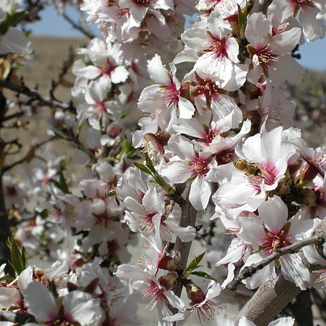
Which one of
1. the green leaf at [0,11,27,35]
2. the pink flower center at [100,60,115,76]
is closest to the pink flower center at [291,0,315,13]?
the green leaf at [0,11,27,35]

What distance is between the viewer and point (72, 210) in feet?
5.56

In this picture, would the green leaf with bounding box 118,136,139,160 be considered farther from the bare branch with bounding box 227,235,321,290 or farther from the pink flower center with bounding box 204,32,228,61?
the bare branch with bounding box 227,235,321,290

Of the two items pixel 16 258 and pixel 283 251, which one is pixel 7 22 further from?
pixel 283 251

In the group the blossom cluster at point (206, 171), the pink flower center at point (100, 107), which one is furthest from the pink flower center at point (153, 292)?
the pink flower center at point (100, 107)

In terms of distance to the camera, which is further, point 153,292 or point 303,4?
point 303,4

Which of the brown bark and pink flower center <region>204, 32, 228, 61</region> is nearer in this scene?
the brown bark

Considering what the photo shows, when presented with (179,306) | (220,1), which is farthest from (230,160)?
(220,1)

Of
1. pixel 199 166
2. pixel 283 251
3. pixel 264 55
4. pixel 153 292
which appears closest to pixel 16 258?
pixel 153 292

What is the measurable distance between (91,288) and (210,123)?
0.46 m

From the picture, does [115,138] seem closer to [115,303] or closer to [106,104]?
[106,104]

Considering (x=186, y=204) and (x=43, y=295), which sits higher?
(x=43, y=295)

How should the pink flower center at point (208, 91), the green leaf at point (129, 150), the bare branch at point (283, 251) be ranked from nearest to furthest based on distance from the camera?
the bare branch at point (283, 251) → the pink flower center at point (208, 91) → the green leaf at point (129, 150)

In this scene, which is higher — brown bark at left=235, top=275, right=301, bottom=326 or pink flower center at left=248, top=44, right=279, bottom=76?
pink flower center at left=248, top=44, right=279, bottom=76

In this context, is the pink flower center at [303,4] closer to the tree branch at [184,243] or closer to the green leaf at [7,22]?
the tree branch at [184,243]
